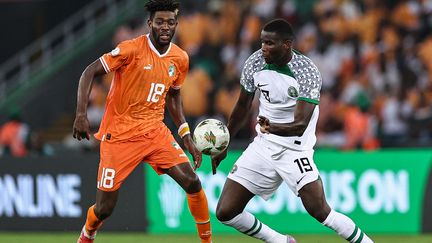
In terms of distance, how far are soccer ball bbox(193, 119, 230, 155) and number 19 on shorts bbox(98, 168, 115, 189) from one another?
971 mm

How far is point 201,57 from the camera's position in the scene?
70.9 ft

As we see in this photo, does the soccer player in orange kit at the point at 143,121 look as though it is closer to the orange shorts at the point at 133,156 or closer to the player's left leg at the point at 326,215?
the orange shorts at the point at 133,156

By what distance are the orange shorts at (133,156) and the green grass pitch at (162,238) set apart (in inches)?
136

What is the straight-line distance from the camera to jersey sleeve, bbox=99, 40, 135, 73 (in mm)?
10844

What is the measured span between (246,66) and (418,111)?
346 inches

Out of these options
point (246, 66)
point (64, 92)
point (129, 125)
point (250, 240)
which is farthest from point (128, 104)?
point (64, 92)

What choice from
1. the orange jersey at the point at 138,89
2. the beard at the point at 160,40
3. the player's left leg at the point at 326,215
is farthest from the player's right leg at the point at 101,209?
the player's left leg at the point at 326,215

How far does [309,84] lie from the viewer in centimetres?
1035

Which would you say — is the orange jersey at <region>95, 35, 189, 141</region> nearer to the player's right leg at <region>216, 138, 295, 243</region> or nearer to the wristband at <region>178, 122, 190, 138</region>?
the wristband at <region>178, 122, 190, 138</region>

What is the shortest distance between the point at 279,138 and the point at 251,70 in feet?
2.43

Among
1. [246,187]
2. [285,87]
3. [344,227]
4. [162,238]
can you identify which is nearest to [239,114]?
[285,87]

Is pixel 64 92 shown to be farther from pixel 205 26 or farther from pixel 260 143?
pixel 260 143

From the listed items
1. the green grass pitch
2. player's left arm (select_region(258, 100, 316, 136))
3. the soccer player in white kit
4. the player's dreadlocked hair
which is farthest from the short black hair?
the green grass pitch

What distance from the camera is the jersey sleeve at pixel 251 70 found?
10750 mm
